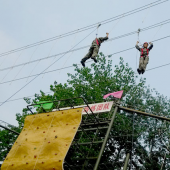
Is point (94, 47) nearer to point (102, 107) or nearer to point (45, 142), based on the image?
point (102, 107)

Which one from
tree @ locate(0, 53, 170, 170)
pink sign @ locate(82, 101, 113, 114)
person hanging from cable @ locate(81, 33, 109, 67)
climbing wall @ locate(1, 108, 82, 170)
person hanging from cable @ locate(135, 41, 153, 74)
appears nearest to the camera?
climbing wall @ locate(1, 108, 82, 170)

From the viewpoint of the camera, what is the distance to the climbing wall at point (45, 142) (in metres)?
9.76

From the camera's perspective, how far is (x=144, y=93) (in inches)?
879

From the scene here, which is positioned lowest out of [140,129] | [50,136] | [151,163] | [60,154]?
[60,154]

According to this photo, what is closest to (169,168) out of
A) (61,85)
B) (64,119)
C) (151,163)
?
(151,163)

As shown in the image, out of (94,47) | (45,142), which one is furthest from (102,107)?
(45,142)

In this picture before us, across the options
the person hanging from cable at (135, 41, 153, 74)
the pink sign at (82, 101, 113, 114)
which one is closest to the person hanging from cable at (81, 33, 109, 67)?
the person hanging from cable at (135, 41, 153, 74)

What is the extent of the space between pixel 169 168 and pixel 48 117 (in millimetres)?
11671

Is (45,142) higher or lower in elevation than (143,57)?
lower

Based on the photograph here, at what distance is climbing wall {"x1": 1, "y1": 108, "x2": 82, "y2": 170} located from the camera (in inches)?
384

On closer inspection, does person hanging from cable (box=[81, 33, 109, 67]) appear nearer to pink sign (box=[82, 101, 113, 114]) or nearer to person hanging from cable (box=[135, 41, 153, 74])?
person hanging from cable (box=[135, 41, 153, 74])

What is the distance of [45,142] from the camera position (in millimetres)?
10414

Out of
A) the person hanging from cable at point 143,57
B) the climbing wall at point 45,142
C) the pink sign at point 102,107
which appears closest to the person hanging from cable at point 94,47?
the person hanging from cable at point 143,57

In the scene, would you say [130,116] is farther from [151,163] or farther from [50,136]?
[50,136]
